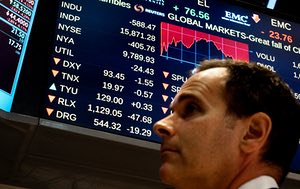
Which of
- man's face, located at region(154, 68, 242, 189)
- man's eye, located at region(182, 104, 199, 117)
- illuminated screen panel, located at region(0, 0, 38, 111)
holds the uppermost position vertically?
illuminated screen panel, located at region(0, 0, 38, 111)

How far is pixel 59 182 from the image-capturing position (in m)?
2.79

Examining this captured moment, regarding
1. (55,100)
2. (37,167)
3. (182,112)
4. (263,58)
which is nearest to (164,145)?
(182,112)

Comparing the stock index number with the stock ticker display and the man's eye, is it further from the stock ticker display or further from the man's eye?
the man's eye

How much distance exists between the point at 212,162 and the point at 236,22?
5.51 feet

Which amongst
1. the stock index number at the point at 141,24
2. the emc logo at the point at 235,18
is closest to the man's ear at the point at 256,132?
the stock index number at the point at 141,24

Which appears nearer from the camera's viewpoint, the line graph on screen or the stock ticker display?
the stock ticker display

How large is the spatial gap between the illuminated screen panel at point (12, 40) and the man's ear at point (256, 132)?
118 centimetres

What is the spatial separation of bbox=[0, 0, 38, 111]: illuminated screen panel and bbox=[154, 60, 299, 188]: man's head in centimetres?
100

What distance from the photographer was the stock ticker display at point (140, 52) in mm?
2617

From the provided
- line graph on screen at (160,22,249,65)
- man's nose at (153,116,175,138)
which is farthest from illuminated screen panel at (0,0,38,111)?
man's nose at (153,116,175,138)

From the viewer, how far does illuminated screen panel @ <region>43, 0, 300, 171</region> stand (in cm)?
262

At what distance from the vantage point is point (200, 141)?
66.8 inches

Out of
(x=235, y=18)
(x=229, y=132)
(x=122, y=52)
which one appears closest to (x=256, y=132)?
(x=229, y=132)

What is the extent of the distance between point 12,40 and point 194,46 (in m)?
0.94
